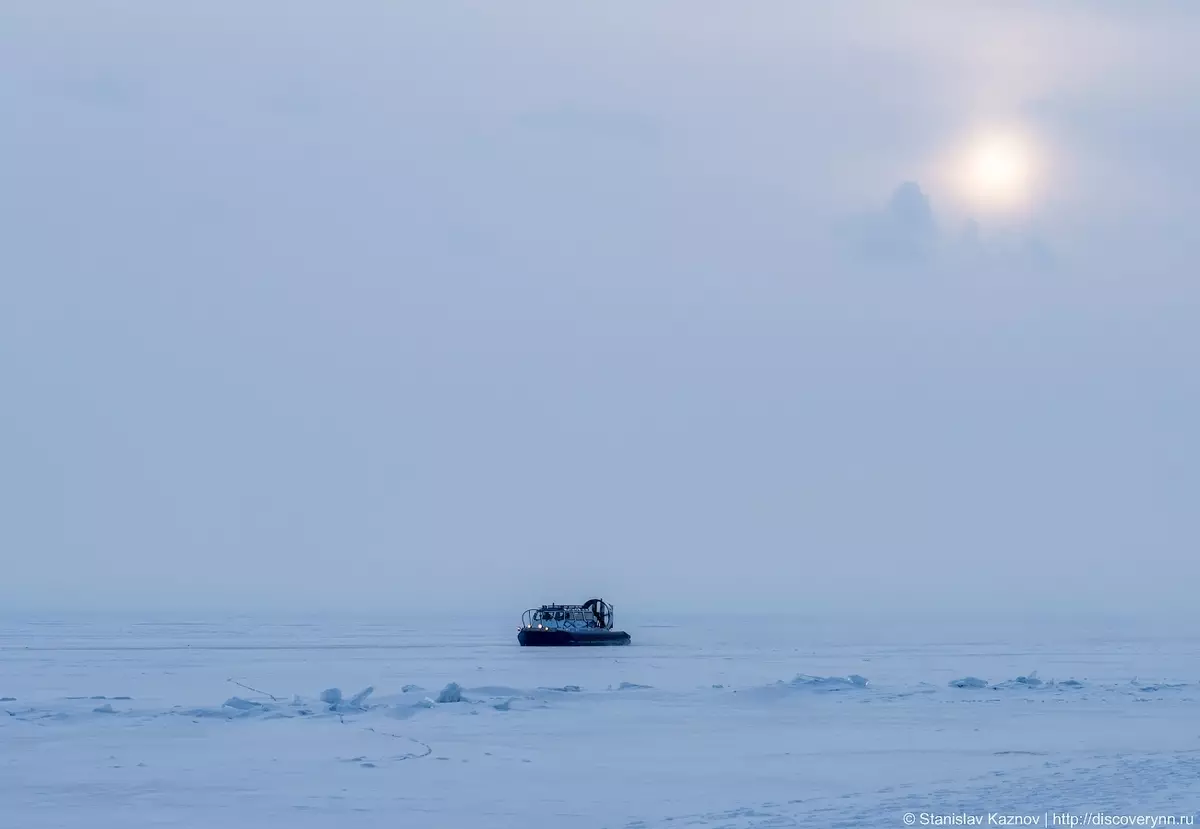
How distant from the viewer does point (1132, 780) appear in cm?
1992

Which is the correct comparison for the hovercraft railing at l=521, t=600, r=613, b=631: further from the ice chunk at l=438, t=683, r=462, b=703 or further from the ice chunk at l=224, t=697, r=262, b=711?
the ice chunk at l=224, t=697, r=262, b=711

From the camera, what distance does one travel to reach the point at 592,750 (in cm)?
2595

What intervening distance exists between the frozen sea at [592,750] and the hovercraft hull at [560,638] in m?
30.7

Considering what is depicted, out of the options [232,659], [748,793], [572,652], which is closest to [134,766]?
[748,793]

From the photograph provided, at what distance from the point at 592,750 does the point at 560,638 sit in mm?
57566

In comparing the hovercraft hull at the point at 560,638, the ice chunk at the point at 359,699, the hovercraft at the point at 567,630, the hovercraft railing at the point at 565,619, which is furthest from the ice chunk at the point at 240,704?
the hovercraft railing at the point at 565,619

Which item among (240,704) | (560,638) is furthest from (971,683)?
(560,638)

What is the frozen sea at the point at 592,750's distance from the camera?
60.5ft

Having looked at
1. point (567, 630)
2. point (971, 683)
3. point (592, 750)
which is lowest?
point (592, 750)

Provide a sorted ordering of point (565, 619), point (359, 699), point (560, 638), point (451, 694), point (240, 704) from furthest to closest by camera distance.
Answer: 1. point (565, 619)
2. point (560, 638)
3. point (451, 694)
4. point (359, 699)
5. point (240, 704)

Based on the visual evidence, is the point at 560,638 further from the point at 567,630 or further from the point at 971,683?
the point at 971,683

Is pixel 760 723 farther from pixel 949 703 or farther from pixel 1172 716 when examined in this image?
pixel 1172 716

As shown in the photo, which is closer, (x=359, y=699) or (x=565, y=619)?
(x=359, y=699)

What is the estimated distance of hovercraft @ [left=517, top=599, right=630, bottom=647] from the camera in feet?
273
